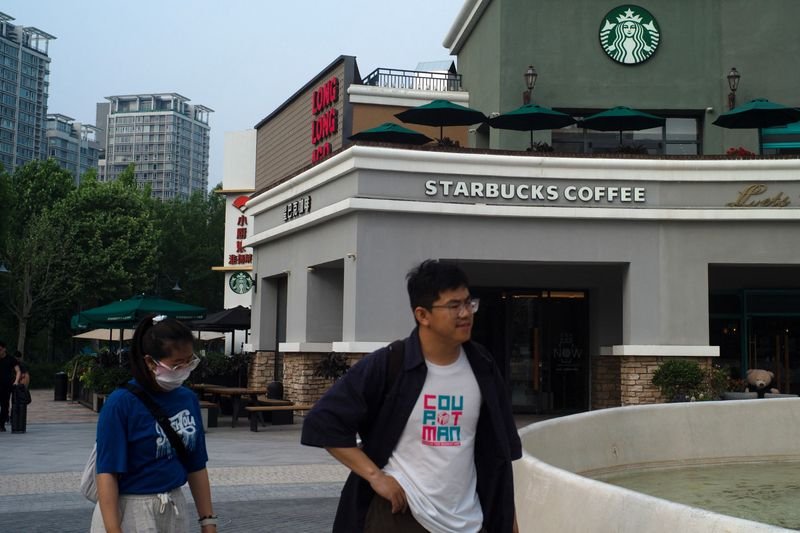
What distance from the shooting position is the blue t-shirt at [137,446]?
14.5 ft

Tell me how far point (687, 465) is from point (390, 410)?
11574mm

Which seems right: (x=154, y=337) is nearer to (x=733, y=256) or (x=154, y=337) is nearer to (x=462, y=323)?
(x=462, y=323)

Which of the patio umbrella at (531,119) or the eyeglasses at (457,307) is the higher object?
the patio umbrella at (531,119)

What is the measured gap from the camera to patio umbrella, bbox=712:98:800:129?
2395 cm

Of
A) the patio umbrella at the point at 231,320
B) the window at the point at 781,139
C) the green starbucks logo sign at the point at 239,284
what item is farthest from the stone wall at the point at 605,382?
the green starbucks logo sign at the point at 239,284

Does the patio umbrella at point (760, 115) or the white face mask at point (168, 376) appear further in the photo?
the patio umbrella at point (760, 115)

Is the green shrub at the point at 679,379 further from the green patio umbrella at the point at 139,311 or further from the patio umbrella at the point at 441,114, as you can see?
the green patio umbrella at the point at 139,311

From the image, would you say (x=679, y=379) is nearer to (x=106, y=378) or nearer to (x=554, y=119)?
(x=554, y=119)

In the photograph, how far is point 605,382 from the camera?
2503 centimetres

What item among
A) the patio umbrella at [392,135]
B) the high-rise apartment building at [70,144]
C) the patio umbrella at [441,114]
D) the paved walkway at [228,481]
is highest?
the high-rise apartment building at [70,144]

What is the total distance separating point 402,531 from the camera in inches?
161

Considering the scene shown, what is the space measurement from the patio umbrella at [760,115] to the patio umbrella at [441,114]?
604cm

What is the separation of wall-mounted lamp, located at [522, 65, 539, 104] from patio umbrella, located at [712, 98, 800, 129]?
15.9ft

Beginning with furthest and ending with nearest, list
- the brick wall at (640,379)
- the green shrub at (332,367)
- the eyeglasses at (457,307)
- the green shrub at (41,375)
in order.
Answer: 1. the green shrub at (41,375)
2. the brick wall at (640,379)
3. the green shrub at (332,367)
4. the eyeglasses at (457,307)
